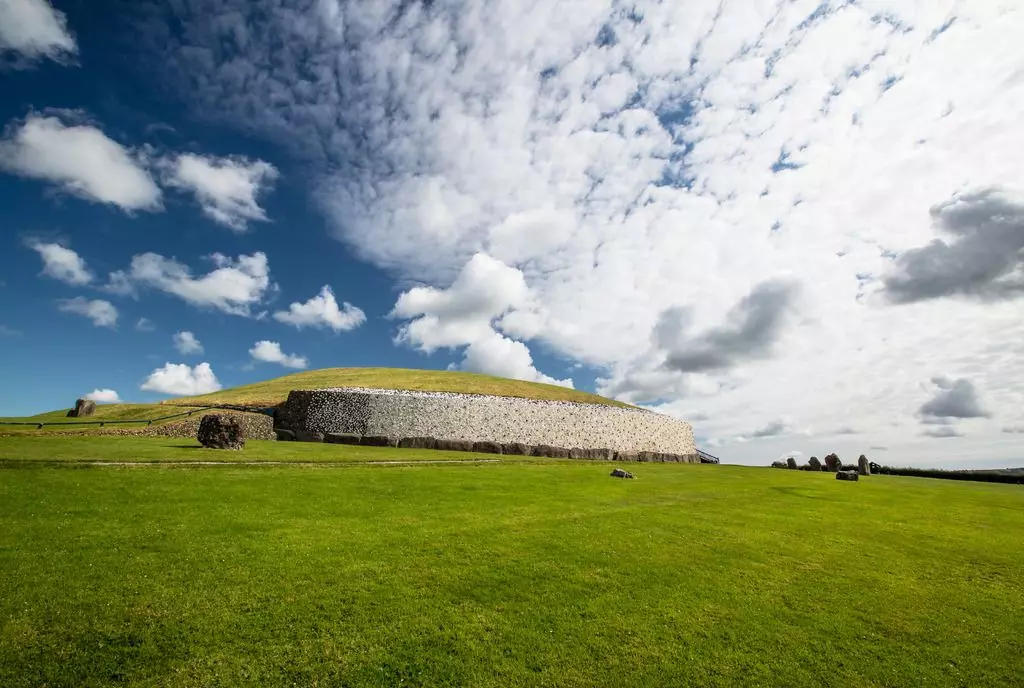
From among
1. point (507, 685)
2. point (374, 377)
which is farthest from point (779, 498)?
point (374, 377)

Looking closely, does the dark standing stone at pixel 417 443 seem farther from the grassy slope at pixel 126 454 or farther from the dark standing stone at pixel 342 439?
the grassy slope at pixel 126 454

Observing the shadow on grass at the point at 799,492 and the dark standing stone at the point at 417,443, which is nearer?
the shadow on grass at the point at 799,492

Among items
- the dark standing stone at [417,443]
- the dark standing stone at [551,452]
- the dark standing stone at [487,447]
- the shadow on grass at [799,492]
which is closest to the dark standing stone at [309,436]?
the dark standing stone at [417,443]

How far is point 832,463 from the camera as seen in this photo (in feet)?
135

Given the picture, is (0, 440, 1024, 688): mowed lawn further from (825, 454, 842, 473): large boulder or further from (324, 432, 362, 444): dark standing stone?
(825, 454, 842, 473): large boulder

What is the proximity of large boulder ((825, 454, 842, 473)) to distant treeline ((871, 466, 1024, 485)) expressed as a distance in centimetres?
450

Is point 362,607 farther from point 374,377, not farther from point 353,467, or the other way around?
point 374,377

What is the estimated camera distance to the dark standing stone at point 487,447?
37.1m

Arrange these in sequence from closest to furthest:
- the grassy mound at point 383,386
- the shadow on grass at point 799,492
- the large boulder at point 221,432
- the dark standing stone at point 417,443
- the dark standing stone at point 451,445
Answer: the shadow on grass at point 799,492, the large boulder at point 221,432, the dark standing stone at point 451,445, the dark standing stone at point 417,443, the grassy mound at point 383,386

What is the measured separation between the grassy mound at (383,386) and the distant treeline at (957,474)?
3469cm

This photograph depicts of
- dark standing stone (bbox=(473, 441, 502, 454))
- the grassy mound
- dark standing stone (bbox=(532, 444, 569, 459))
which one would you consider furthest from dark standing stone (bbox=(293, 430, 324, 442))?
dark standing stone (bbox=(532, 444, 569, 459))

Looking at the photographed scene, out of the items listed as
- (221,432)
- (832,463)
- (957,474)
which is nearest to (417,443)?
(221,432)

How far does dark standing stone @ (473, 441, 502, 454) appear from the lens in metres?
37.1

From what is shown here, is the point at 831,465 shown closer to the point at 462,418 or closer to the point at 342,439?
the point at 462,418
